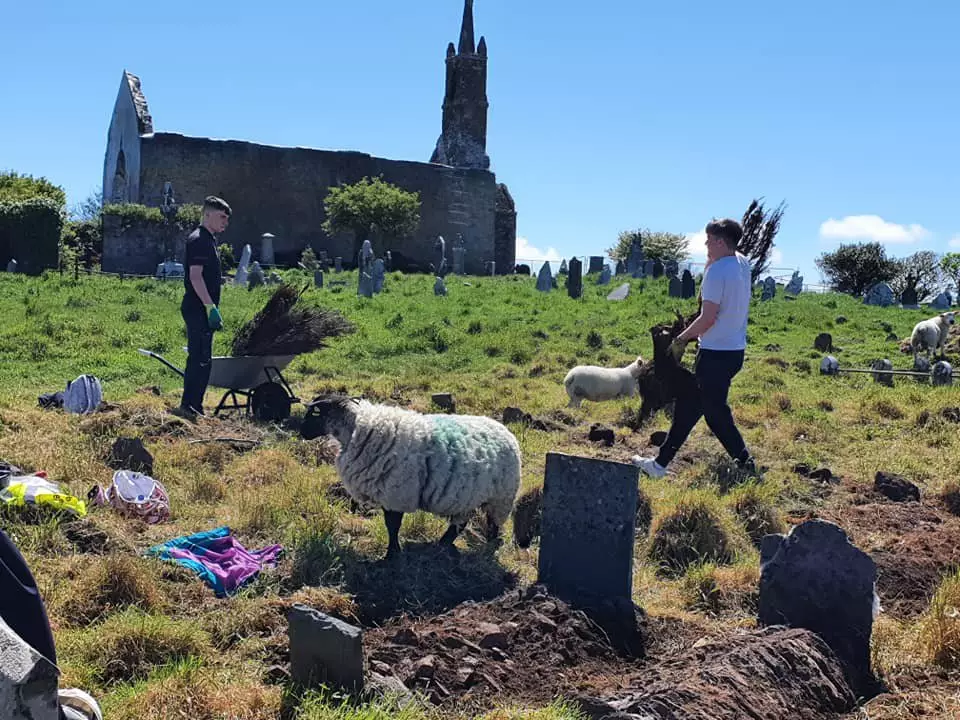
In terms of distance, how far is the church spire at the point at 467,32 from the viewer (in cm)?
5356

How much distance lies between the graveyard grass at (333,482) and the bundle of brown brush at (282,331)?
3.29ft

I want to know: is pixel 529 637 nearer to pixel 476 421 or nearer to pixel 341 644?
pixel 341 644

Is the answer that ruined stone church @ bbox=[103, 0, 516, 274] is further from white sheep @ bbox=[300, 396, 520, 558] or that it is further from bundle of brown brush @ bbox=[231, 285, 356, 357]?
white sheep @ bbox=[300, 396, 520, 558]

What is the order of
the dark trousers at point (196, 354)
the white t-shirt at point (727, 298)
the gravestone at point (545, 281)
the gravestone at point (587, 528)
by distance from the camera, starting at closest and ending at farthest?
1. the gravestone at point (587, 528)
2. the white t-shirt at point (727, 298)
3. the dark trousers at point (196, 354)
4. the gravestone at point (545, 281)

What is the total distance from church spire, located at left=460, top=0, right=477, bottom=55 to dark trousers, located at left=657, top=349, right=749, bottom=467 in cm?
4963

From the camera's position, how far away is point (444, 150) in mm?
54469

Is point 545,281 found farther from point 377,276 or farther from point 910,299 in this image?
point 910,299

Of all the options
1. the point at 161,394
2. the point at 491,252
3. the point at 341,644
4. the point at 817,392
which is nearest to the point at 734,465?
the point at 341,644

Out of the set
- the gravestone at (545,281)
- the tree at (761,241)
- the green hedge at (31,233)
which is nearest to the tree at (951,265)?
the tree at (761,241)

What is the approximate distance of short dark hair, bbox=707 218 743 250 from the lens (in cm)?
726

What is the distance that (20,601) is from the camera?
94.1 inches

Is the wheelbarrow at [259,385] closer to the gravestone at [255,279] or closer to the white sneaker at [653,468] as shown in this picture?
the white sneaker at [653,468]

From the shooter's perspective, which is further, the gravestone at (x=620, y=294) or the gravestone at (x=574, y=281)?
the gravestone at (x=574, y=281)

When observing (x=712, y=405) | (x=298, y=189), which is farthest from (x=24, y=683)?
(x=298, y=189)
